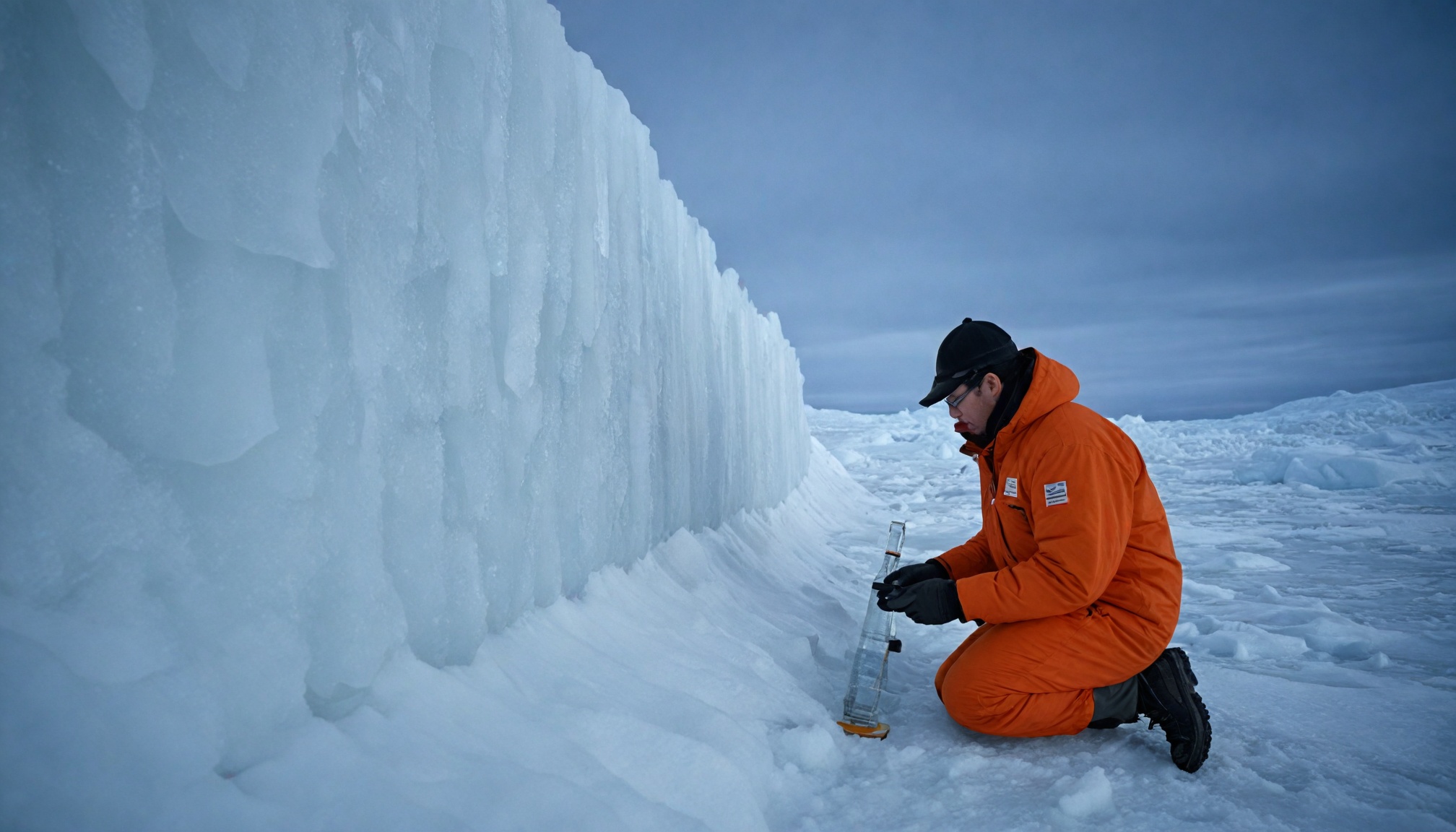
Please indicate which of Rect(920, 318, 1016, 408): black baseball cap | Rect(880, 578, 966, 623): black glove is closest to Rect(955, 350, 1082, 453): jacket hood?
Rect(920, 318, 1016, 408): black baseball cap

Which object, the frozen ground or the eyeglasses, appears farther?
the eyeglasses

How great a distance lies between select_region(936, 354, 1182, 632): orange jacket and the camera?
1.88 m

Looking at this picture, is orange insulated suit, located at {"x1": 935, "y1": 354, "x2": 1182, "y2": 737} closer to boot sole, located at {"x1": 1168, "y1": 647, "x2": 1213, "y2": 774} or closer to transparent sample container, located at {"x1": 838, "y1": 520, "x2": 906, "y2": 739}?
boot sole, located at {"x1": 1168, "y1": 647, "x2": 1213, "y2": 774}

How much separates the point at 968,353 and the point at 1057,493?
19.0 inches

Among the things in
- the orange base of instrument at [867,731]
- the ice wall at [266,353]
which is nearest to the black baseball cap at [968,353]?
the orange base of instrument at [867,731]

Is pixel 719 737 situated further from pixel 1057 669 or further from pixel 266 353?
pixel 266 353

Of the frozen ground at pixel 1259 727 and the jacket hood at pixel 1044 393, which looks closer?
the frozen ground at pixel 1259 727

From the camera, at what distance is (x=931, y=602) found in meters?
2.05

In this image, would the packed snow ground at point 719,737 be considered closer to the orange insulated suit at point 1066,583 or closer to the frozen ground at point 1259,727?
the frozen ground at point 1259,727

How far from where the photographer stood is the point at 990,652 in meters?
2.06

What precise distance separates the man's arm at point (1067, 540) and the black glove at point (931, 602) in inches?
2.1

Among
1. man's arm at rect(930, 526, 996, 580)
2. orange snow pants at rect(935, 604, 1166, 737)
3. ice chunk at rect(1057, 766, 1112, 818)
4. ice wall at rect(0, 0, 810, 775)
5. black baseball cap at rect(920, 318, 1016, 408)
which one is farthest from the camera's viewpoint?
man's arm at rect(930, 526, 996, 580)

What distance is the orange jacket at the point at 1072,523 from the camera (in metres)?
1.88

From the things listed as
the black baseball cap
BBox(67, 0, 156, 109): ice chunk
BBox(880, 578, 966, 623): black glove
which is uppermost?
BBox(67, 0, 156, 109): ice chunk
